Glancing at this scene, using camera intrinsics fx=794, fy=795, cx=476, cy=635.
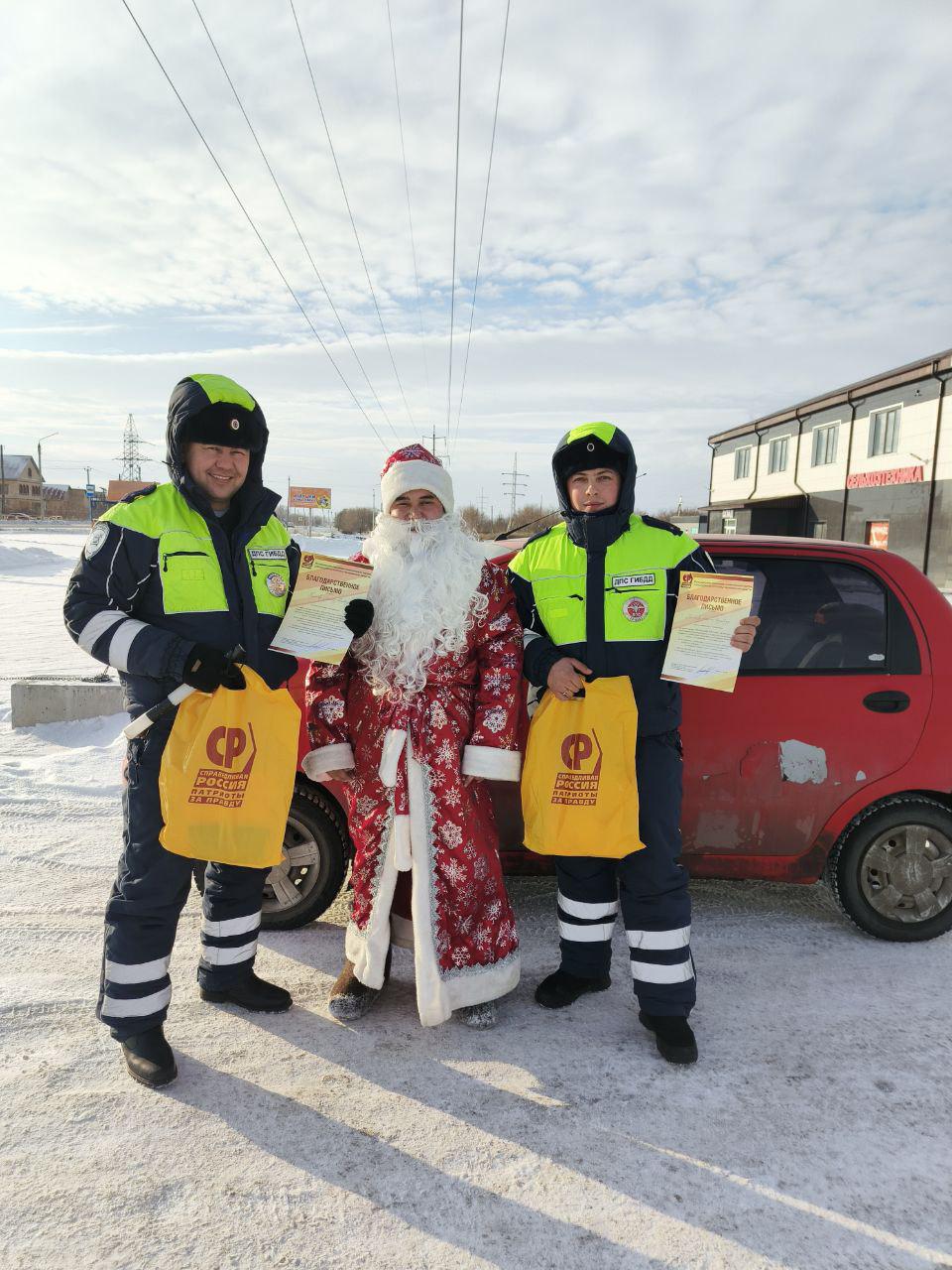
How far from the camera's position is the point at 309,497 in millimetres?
84500

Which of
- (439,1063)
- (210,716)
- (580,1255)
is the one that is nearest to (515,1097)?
(439,1063)

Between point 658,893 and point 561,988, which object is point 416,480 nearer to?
point 658,893

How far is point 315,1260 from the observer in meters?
1.79

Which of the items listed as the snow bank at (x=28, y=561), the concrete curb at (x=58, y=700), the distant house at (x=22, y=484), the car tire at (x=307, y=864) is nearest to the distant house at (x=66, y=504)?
the distant house at (x=22, y=484)

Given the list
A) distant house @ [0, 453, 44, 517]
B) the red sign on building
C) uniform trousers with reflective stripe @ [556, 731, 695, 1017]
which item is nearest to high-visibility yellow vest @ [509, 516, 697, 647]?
uniform trousers with reflective stripe @ [556, 731, 695, 1017]

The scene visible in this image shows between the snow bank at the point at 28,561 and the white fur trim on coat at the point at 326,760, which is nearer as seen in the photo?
the white fur trim on coat at the point at 326,760

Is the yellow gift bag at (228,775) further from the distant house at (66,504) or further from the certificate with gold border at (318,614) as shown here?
the distant house at (66,504)

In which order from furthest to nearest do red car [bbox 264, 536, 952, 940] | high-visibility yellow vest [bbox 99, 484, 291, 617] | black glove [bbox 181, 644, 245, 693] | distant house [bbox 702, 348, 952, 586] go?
distant house [bbox 702, 348, 952, 586] < red car [bbox 264, 536, 952, 940] < high-visibility yellow vest [bbox 99, 484, 291, 617] < black glove [bbox 181, 644, 245, 693]

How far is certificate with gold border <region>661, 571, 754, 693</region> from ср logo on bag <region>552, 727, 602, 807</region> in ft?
1.12

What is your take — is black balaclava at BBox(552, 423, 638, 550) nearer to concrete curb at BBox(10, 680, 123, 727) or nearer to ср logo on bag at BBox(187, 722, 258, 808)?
ср logo on bag at BBox(187, 722, 258, 808)

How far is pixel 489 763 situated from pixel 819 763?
1421 millimetres

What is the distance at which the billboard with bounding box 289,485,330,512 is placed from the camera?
274ft

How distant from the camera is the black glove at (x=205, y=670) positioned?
7.39 feet

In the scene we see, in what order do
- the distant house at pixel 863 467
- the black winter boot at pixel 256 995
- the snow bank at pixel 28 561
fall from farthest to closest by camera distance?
the distant house at pixel 863 467, the snow bank at pixel 28 561, the black winter boot at pixel 256 995
